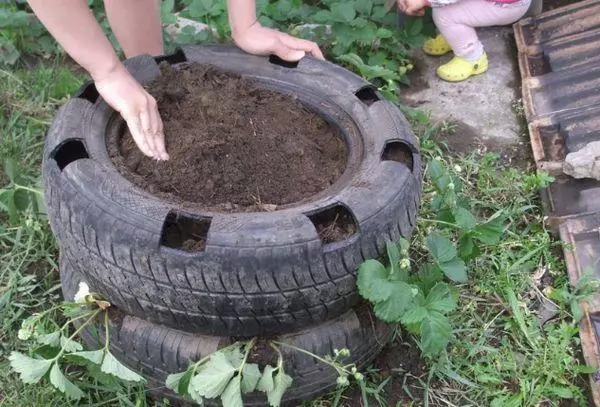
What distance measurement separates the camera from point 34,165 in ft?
10.3

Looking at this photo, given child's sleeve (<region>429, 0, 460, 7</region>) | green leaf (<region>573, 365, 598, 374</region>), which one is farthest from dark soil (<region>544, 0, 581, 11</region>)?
green leaf (<region>573, 365, 598, 374</region>)

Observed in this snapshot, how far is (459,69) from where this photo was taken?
364cm

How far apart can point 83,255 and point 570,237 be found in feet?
5.91

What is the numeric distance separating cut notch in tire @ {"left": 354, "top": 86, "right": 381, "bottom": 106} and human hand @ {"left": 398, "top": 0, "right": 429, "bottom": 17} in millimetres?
1289

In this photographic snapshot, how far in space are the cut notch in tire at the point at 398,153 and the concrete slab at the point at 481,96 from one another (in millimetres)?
1150

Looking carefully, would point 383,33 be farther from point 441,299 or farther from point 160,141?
point 441,299

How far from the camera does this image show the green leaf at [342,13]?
3461 millimetres

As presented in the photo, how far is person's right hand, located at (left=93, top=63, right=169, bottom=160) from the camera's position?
226 cm

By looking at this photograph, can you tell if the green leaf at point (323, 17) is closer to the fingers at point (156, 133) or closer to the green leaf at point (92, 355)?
the fingers at point (156, 133)

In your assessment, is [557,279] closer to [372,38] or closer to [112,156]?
[372,38]

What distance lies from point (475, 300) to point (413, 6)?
1.62 metres

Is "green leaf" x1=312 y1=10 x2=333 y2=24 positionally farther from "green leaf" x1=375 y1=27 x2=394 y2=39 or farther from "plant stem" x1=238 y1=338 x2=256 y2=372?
"plant stem" x1=238 y1=338 x2=256 y2=372

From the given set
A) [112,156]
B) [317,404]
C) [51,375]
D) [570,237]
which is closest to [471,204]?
[570,237]

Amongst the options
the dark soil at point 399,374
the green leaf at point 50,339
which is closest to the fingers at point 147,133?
the green leaf at point 50,339
